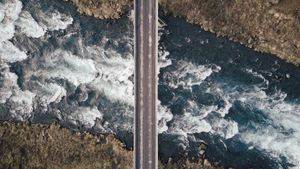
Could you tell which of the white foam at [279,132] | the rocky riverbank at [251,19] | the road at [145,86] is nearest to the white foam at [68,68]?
the road at [145,86]

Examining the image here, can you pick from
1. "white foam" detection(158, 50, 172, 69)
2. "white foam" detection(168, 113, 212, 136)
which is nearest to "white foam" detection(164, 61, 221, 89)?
"white foam" detection(158, 50, 172, 69)

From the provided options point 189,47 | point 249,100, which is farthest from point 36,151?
point 249,100

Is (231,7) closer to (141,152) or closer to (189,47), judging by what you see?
(189,47)

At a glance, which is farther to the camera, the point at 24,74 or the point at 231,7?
the point at 24,74

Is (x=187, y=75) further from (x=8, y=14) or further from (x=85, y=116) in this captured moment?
(x=8, y=14)

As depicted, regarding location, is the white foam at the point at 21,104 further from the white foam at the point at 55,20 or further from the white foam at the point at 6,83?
the white foam at the point at 55,20

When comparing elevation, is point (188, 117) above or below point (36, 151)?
above

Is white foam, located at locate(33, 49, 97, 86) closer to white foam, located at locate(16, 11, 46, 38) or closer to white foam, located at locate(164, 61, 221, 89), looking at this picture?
white foam, located at locate(16, 11, 46, 38)
